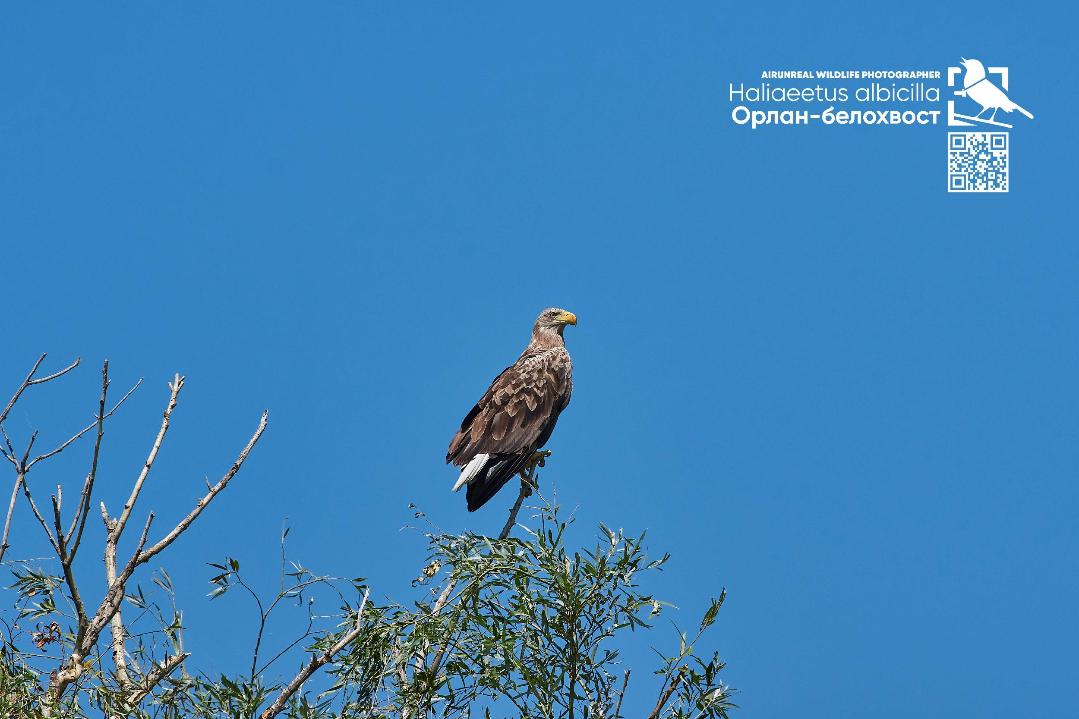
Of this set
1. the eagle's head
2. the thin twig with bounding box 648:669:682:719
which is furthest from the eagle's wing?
the thin twig with bounding box 648:669:682:719

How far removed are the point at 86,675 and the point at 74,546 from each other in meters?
1.05

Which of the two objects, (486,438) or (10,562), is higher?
(486,438)

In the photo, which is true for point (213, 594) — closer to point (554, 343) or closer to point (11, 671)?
point (11, 671)

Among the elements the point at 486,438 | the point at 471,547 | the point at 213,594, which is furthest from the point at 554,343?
the point at 213,594

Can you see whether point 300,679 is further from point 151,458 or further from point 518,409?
point 518,409

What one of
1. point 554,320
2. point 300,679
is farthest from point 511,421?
point 300,679

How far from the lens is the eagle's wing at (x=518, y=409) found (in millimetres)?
11289

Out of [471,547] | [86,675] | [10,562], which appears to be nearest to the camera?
[86,675]

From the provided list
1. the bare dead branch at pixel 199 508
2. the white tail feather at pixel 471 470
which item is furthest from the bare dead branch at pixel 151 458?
the white tail feather at pixel 471 470

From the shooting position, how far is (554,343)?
13.7 m

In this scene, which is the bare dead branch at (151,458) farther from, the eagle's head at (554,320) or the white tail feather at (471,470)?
the eagle's head at (554,320)

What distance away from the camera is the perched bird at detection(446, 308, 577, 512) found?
433 inches

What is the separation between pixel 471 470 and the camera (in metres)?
10.9

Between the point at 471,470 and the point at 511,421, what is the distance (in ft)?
2.71
